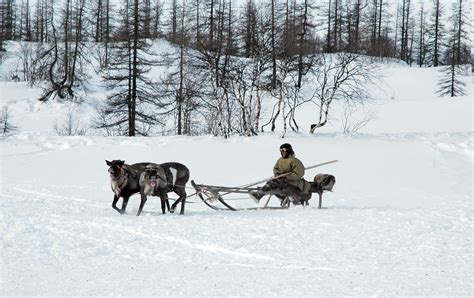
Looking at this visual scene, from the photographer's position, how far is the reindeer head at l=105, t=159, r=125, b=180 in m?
9.66

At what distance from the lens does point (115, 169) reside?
9672 millimetres

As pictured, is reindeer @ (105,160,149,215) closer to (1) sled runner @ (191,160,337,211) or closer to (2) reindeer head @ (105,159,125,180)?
(2) reindeer head @ (105,159,125,180)

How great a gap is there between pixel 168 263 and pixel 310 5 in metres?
43.8

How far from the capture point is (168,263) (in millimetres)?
6359

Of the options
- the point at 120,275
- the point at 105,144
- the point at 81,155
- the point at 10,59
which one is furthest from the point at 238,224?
the point at 10,59

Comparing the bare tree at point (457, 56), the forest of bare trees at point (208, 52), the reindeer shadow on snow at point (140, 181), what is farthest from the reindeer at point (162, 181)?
the bare tree at point (457, 56)

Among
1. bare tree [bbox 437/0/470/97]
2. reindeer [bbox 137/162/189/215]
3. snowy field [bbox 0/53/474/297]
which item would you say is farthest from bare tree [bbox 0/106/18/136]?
bare tree [bbox 437/0/470/97]

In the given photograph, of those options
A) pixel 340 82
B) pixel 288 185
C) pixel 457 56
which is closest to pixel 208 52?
pixel 340 82

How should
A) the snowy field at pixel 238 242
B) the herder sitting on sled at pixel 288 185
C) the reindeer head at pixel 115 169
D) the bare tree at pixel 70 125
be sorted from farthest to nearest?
1. the bare tree at pixel 70 125
2. the herder sitting on sled at pixel 288 185
3. the reindeer head at pixel 115 169
4. the snowy field at pixel 238 242

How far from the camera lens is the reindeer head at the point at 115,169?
31.7ft

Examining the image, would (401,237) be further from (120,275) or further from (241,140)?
(241,140)

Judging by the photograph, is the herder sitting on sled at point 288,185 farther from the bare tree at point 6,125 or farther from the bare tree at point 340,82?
the bare tree at point 6,125

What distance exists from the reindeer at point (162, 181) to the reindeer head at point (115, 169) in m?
0.47

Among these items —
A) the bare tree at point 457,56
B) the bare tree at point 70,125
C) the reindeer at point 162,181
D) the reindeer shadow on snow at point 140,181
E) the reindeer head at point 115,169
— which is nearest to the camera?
the reindeer head at point 115,169
